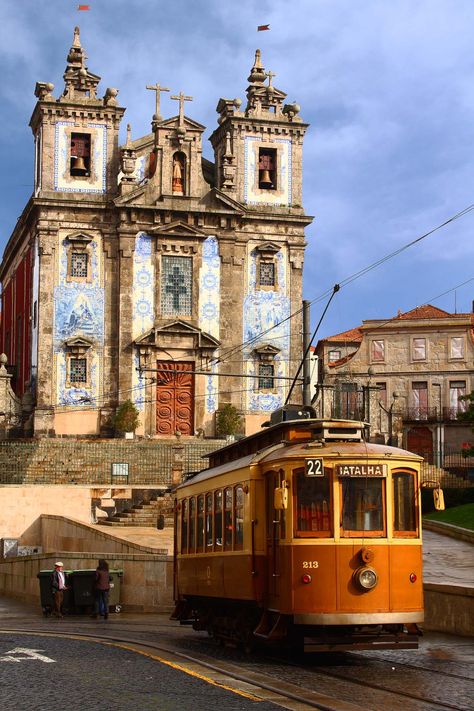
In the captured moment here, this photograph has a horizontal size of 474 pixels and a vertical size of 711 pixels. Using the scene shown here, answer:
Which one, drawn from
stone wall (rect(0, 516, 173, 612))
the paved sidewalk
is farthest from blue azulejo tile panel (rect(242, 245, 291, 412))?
stone wall (rect(0, 516, 173, 612))

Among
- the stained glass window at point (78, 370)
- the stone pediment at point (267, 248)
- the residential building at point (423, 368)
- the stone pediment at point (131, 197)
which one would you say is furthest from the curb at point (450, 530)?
the residential building at point (423, 368)

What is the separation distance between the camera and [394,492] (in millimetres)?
15586

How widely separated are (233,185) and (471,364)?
2356 cm

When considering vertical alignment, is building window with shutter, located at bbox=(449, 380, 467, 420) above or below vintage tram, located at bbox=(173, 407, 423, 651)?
above

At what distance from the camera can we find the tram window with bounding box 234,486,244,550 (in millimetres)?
16891

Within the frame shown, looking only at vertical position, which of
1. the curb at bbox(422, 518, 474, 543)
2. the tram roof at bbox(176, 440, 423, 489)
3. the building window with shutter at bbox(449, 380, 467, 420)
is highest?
the building window with shutter at bbox(449, 380, 467, 420)

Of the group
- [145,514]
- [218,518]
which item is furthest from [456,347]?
[218,518]

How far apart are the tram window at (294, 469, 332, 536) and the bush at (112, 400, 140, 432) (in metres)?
32.4

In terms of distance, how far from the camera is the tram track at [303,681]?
38.9 ft

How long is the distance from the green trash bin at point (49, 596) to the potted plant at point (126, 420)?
63.3 feet

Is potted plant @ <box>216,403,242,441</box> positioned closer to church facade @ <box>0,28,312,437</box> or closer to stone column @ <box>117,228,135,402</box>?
church facade @ <box>0,28,312,437</box>

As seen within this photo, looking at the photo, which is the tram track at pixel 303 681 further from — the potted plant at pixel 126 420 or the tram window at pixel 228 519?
the potted plant at pixel 126 420

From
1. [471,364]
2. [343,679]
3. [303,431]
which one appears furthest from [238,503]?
[471,364]

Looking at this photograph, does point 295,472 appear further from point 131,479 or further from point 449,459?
point 449,459
